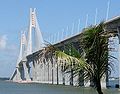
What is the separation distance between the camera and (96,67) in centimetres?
1244

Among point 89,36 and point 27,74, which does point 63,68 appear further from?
point 27,74

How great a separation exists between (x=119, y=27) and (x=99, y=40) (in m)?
55.8

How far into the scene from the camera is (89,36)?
1256cm

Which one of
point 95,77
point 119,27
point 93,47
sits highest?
point 119,27

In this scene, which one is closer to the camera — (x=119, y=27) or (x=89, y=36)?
(x=89, y=36)

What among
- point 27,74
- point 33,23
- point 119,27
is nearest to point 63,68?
point 119,27

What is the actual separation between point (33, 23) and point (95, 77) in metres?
120

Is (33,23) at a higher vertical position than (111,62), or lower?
higher

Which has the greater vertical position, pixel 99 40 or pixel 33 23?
pixel 33 23

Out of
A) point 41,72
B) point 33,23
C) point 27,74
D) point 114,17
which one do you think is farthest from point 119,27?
point 27,74

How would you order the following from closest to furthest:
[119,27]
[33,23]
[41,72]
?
1. [119,27]
2. [33,23]
3. [41,72]

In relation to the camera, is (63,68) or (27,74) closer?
(63,68)

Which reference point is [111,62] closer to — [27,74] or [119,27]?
[119,27]

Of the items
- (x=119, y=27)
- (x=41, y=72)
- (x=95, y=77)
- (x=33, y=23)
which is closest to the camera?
(x=95, y=77)
